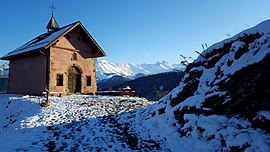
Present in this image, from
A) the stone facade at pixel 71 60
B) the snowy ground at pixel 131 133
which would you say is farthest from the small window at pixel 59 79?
the snowy ground at pixel 131 133

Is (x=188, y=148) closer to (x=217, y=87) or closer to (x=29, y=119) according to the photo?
(x=217, y=87)

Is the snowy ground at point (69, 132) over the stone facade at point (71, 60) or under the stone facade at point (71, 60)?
under

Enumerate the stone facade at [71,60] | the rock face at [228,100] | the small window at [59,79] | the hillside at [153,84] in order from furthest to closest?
the hillside at [153,84]
the small window at [59,79]
the stone facade at [71,60]
the rock face at [228,100]

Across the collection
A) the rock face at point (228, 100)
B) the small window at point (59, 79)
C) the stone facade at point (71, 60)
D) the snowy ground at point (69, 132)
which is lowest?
the snowy ground at point (69, 132)

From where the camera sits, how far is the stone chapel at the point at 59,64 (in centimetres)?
1994

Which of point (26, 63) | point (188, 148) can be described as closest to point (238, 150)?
point (188, 148)

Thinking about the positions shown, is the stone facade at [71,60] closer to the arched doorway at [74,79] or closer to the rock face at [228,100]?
the arched doorway at [74,79]

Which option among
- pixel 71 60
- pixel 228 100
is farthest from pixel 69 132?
pixel 71 60

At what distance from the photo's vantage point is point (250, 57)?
6.91 meters

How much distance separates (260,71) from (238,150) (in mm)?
2341

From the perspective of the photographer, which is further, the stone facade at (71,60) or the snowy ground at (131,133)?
the stone facade at (71,60)

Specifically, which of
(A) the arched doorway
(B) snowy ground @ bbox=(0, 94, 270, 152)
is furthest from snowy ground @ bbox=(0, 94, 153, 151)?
(A) the arched doorway

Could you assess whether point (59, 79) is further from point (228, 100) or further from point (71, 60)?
point (228, 100)

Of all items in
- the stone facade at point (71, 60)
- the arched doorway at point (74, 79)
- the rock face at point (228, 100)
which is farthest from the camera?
the arched doorway at point (74, 79)
